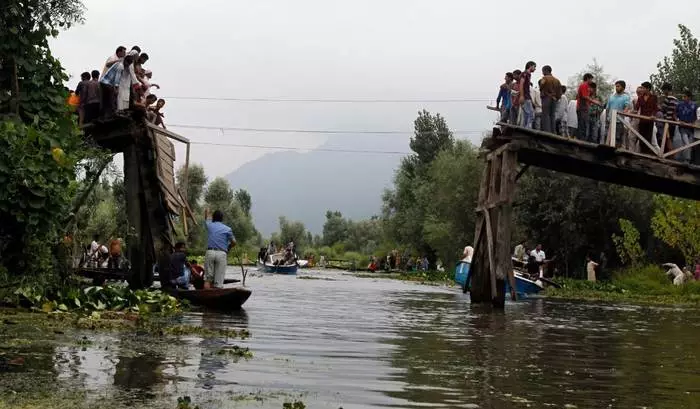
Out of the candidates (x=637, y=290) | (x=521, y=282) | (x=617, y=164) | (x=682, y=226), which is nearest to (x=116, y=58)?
(x=617, y=164)

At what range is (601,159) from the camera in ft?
72.2

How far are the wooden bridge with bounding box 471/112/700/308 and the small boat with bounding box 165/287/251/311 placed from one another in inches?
283

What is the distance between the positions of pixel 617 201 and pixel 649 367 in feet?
114

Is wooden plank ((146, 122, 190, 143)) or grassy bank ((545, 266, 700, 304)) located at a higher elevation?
wooden plank ((146, 122, 190, 143))

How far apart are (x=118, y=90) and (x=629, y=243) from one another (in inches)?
1059

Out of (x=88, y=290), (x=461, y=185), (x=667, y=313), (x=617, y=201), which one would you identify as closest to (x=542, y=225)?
(x=617, y=201)

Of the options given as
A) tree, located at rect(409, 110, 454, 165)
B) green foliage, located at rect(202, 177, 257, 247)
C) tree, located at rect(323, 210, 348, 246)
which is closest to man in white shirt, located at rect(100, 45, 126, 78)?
tree, located at rect(409, 110, 454, 165)

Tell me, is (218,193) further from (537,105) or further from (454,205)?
(537,105)

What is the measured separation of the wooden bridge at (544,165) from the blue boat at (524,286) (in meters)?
4.85

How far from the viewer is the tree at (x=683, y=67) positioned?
1909 inches

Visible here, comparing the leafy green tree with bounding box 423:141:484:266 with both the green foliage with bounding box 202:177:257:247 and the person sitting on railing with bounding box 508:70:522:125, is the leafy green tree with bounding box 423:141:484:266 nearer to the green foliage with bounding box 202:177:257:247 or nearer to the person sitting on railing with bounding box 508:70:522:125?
the person sitting on railing with bounding box 508:70:522:125

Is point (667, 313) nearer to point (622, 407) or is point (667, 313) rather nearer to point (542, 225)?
point (622, 407)

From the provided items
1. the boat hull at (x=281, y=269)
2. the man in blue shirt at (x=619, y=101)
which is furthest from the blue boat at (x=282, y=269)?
the man in blue shirt at (x=619, y=101)

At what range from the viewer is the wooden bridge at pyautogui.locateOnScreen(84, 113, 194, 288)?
20750 millimetres
